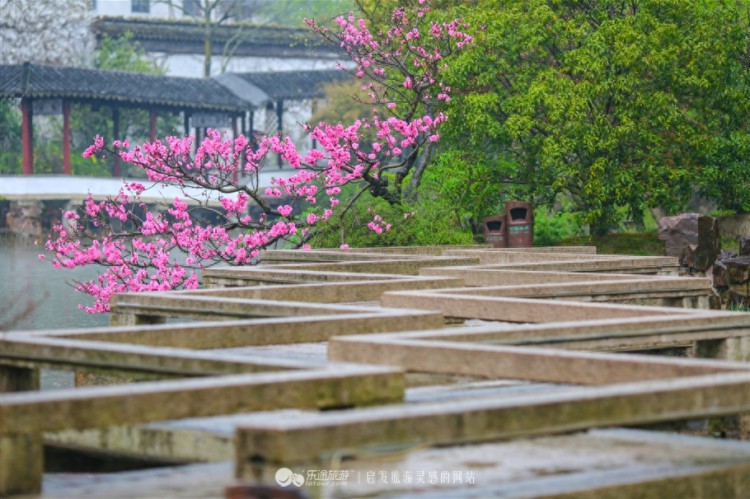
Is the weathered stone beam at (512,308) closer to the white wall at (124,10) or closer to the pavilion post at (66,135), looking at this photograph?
the pavilion post at (66,135)

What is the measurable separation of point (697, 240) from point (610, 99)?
407 cm

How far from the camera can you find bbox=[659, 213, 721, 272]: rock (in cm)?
1911

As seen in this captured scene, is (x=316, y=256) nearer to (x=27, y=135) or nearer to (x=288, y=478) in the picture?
(x=288, y=478)

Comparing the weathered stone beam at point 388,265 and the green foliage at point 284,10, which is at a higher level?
the green foliage at point 284,10

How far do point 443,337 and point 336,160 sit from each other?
11994 millimetres

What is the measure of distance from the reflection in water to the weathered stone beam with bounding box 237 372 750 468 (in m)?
13.3

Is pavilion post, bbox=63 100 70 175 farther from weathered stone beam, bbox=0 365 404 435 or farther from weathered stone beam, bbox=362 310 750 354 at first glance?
weathered stone beam, bbox=0 365 404 435

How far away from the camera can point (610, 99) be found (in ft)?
73.7

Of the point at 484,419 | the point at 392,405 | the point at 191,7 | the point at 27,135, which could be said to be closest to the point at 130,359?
the point at 392,405

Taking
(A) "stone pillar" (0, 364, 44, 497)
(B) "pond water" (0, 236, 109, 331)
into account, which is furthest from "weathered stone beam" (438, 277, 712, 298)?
(B) "pond water" (0, 236, 109, 331)


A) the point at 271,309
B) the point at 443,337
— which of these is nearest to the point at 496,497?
the point at 443,337

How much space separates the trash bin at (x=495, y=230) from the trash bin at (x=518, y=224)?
0.11 metres

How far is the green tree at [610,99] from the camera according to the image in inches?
858

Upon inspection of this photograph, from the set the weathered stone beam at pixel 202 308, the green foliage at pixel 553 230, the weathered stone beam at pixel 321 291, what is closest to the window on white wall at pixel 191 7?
the green foliage at pixel 553 230
